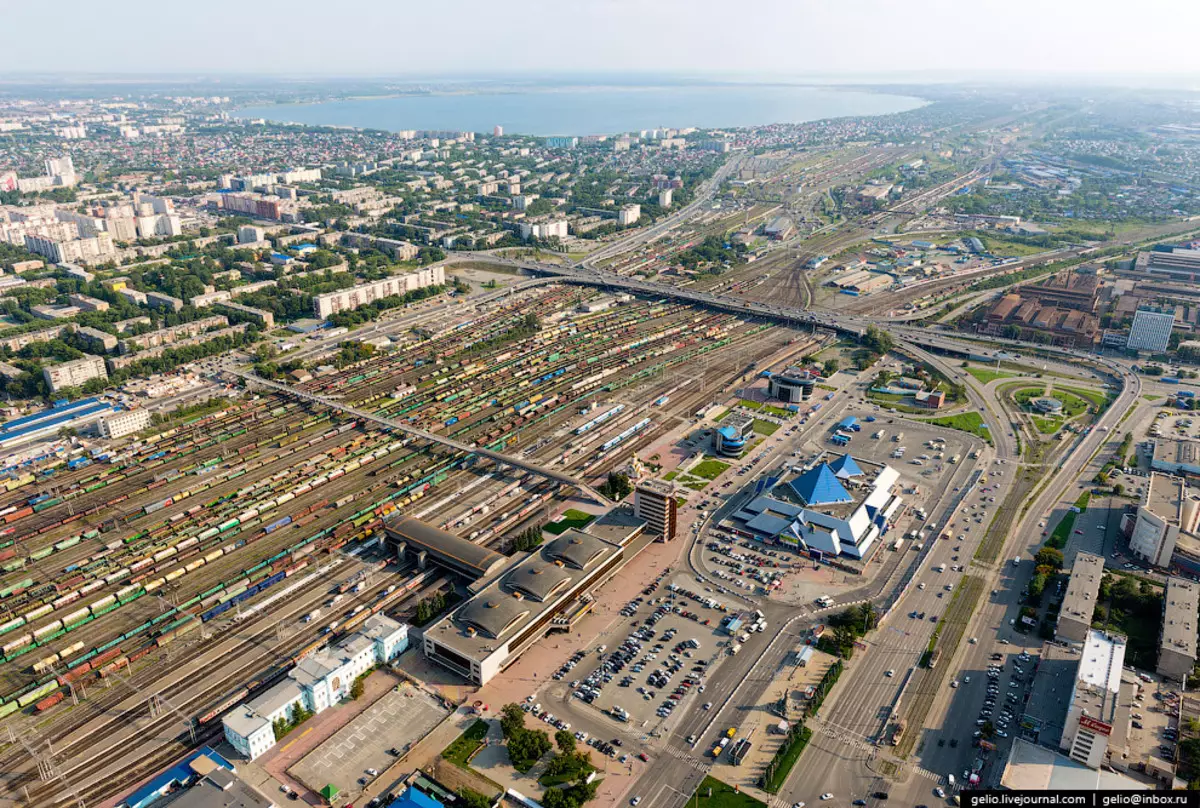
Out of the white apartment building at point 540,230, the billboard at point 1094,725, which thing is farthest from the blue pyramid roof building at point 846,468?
the white apartment building at point 540,230

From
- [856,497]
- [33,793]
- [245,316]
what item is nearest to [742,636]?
[856,497]

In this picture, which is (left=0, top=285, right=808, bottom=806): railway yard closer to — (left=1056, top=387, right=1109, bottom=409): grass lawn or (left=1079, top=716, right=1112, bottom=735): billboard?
(left=1056, top=387, right=1109, bottom=409): grass lawn

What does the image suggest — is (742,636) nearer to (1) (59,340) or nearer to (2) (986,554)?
(2) (986,554)

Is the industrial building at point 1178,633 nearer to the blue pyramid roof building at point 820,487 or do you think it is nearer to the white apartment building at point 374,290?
the blue pyramid roof building at point 820,487

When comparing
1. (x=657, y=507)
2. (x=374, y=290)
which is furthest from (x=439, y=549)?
(x=374, y=290)

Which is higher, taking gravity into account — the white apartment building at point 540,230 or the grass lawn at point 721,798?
the white apartment building at point 540,230

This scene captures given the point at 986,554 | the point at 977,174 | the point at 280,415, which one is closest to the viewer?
the point at 986,554
